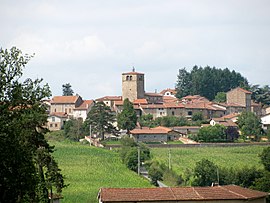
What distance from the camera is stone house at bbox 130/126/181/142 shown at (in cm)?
9962

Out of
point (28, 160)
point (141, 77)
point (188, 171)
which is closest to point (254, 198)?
point (28, 160)

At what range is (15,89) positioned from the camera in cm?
2494

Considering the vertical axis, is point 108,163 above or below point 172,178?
above

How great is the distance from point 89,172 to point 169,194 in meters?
28.6

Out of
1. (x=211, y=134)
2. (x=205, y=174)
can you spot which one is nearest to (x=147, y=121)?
(x=211, y=134)

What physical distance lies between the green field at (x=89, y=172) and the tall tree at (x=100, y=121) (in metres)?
11.9

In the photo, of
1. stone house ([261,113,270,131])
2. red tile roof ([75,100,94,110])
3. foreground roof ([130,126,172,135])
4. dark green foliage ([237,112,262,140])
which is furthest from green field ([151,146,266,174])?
red tile roof ([75,100,94,110])

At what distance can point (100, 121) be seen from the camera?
333 feet

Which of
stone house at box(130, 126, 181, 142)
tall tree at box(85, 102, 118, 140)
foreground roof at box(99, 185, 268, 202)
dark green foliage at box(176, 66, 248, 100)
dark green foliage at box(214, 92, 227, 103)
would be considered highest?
dark green foliage at box(176, 66, 248, 100)

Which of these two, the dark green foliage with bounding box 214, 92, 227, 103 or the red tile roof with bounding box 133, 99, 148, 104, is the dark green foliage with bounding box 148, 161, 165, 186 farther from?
the dark green foliage with bounding box 214, 92, 227, 103

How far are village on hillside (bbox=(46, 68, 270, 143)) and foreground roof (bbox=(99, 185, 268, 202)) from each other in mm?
60974

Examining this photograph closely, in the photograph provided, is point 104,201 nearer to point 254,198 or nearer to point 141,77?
point 254,198

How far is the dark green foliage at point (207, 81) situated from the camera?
16225 cm

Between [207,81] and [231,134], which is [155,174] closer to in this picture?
[231,134]
